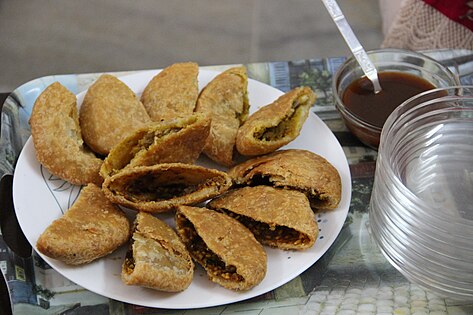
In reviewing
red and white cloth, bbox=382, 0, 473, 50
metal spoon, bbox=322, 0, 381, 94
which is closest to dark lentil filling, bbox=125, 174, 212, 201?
metal spoon, bbox=322, 0, 381, 94

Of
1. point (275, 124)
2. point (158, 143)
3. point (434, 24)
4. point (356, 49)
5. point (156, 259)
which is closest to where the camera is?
point (156, 259)

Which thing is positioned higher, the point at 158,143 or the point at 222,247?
the point at 158,143

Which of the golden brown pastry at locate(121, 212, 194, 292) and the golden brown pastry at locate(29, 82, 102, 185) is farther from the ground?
the golden brown pastry at locate(29, 82, 102, 185)

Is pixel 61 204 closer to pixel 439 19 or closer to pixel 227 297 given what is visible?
pixel 227 297

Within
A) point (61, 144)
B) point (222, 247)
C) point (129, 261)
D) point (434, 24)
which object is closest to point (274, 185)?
point (222, 247)

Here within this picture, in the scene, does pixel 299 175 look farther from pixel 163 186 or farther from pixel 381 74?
pixel 381 74

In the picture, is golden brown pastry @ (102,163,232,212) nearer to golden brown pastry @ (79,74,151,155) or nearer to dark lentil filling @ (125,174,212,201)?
dark lentil filling @ (125,174,212,201)
